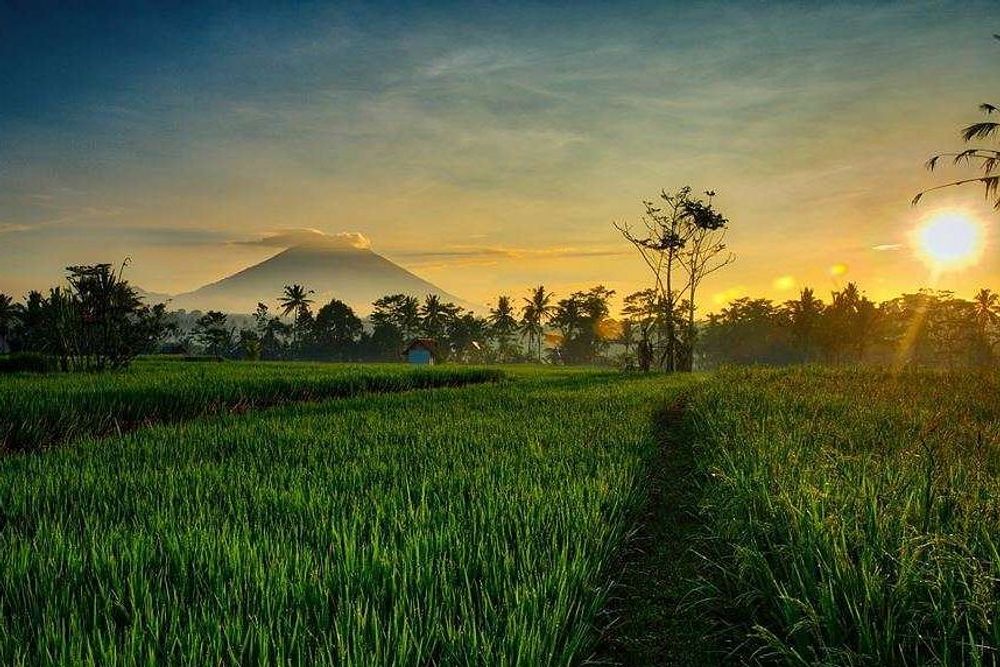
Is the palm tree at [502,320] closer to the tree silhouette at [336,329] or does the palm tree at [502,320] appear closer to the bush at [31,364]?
the tree silhouette at [336,329]

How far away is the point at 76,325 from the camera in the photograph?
2080 cm

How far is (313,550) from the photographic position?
3539 millimetres

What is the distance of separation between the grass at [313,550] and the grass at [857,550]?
875mm

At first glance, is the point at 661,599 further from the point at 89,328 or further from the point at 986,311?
the point at 986,311

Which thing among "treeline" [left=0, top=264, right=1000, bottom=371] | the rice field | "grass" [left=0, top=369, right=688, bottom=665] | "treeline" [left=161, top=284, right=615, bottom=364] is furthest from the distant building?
"grass" [left=0, top=369, right=688, bottom=665]

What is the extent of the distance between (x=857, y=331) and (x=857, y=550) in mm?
74105

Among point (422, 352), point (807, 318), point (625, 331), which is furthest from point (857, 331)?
point (422, 352)

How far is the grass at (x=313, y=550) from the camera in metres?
2.45

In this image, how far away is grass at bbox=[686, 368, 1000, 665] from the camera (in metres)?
2.51

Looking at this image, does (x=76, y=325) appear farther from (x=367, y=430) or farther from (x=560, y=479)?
(x=560, y=479)

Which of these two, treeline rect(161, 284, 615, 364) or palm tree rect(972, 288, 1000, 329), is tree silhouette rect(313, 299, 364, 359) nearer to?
treeline rect(161, 284, 615, 364)

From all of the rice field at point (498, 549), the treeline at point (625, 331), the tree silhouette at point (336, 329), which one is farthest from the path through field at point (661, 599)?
the tree silhouette at point (336, 329)

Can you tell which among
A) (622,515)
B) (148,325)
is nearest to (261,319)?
(148,325)

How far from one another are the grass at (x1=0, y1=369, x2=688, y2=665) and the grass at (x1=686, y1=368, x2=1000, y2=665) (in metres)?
0.87
